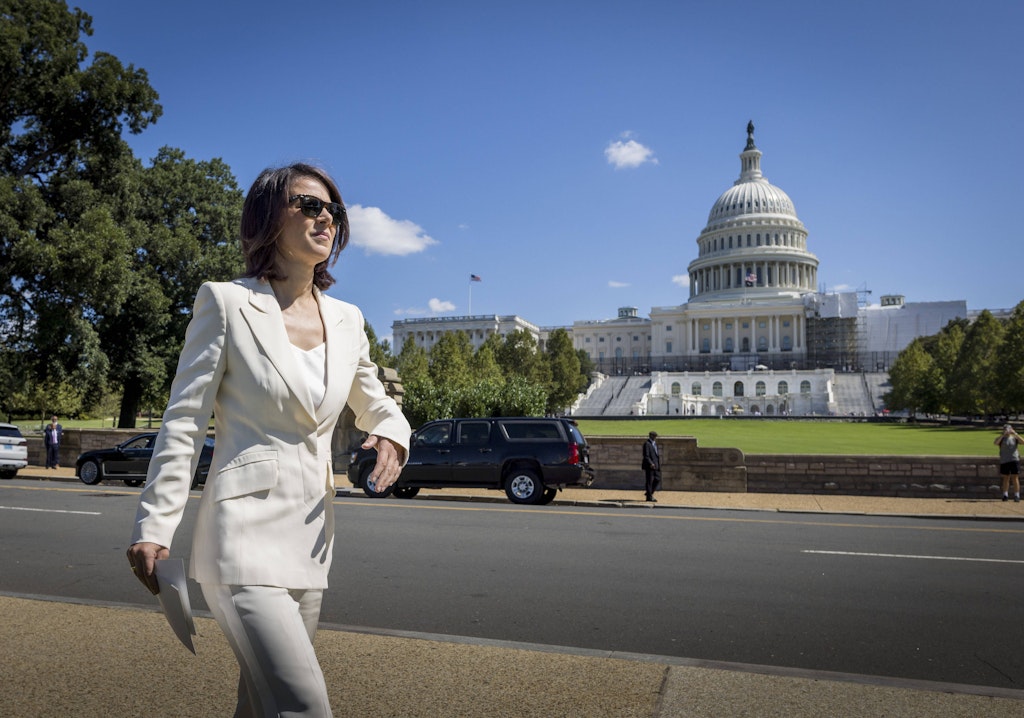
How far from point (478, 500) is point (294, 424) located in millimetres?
15291

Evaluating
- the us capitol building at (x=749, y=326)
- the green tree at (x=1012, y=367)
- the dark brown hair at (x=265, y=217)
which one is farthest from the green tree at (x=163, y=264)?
the us capitol building at (x=749, y=326)

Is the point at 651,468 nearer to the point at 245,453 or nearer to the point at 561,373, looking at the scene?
the point at 245,453

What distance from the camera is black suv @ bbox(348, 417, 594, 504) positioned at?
57.4ft

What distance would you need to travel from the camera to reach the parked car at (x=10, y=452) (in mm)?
23578

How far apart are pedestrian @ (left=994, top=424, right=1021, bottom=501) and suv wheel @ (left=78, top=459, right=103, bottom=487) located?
70.3 ft

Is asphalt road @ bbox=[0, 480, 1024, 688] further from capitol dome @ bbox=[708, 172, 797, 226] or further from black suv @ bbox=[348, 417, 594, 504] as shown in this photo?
capitol dome @ bbox=[708, 172, 797, 226]

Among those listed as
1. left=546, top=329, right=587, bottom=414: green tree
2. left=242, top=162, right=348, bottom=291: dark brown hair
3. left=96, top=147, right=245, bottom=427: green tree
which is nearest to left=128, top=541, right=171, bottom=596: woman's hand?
left=242, top=162, right=348, bottom=291: dark brown hair

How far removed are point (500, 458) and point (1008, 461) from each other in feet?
35.9

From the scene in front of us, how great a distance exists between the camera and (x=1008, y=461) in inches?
705

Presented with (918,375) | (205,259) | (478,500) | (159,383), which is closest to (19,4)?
(205,259)

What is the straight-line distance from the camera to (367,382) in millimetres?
3131

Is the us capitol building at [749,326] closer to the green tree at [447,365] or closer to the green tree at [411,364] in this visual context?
the green tree at [411,364]

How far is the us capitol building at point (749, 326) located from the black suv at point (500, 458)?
87.1 m

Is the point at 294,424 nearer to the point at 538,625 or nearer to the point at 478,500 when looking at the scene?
the point at 538,625
